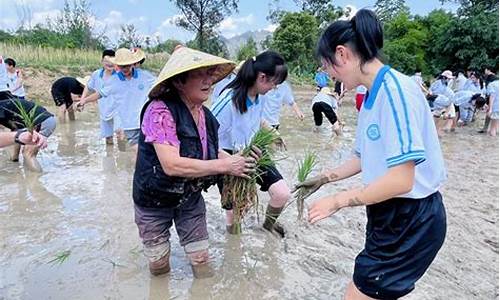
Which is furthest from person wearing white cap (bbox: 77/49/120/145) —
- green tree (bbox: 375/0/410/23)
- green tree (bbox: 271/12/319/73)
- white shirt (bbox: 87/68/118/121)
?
green tree (bbox: 375/0/410/23)

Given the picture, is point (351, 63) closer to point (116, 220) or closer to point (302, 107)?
point (116, 220)

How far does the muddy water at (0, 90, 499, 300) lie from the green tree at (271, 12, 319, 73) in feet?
62.4

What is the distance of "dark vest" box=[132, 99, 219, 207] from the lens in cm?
276

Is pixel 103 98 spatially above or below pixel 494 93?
below

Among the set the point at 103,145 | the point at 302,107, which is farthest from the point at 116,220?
the point at 302,107

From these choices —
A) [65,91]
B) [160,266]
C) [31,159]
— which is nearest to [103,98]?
[31,159]

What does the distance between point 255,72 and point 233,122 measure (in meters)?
0.43

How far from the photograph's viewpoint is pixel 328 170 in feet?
8.97

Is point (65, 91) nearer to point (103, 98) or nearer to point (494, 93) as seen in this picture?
point (103, 98)

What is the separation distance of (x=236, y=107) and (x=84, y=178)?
3222mm

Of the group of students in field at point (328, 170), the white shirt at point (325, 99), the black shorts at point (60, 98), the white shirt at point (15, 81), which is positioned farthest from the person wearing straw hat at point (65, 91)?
the group of students in field at point (328, 170)

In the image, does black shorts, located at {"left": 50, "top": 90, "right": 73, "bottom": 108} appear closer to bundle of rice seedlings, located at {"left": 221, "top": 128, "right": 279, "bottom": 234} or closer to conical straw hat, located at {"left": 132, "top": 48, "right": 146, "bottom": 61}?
conical straw hat, located at {"left": 132, "top": 48, "right": 146, "bottom": 61}

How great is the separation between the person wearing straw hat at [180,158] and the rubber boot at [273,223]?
988 mm

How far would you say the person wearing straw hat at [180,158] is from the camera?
8.75 feet
